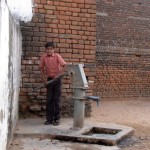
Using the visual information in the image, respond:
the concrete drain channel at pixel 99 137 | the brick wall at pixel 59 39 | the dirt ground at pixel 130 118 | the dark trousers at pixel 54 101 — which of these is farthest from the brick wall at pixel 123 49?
the concrete drain channel at pixel 99 137

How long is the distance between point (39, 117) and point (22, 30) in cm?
167

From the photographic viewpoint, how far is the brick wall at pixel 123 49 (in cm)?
1228

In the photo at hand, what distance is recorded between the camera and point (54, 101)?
6.47m

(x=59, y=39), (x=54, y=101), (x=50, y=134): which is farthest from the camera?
(x=59, y=39)

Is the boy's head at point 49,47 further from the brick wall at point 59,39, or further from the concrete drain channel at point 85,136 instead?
the concrete drain channel at point 85,136

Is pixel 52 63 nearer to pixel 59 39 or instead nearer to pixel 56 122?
pixel 59 39

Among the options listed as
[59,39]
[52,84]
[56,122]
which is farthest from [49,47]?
[56,122]

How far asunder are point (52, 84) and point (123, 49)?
6748mm

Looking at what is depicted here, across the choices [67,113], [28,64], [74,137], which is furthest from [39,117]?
[74,137]

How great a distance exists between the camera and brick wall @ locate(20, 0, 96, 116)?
6.89 meters

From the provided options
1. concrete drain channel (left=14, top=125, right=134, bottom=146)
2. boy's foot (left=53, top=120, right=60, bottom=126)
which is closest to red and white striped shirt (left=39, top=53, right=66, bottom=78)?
boy's foot (left=53, top=120, right=60, bottom=126)

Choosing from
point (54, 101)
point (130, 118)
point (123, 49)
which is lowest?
point (130, 118)

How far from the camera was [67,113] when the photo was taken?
715 cm

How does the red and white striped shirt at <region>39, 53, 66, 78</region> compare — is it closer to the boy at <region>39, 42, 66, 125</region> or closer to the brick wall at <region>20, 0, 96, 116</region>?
the boy at <region>39, 42, 66, 125</region>
